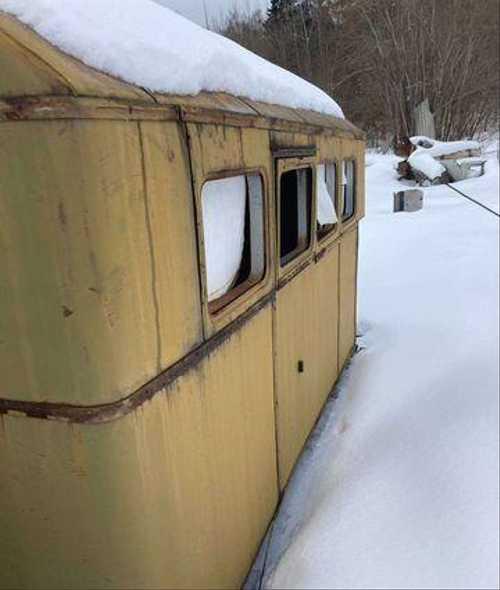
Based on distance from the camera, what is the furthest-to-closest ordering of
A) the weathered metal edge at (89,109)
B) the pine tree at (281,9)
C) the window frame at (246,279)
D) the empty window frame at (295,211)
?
the pine tree at (281,9), the empty window frame at (295,211), the window frame at (246,279), the weathered metal edge at (89,109)

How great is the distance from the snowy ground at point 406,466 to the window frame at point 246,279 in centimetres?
119

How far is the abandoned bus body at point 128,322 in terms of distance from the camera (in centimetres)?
116

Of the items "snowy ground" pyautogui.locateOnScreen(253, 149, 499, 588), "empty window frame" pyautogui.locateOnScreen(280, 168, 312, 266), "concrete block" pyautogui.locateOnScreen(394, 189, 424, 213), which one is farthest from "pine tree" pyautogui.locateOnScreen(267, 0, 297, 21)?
"empty window frame" pyautogui.locateOnScreen(280, 168, 312, 266)

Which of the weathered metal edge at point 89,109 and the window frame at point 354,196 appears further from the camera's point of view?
the window frame at point 354,196

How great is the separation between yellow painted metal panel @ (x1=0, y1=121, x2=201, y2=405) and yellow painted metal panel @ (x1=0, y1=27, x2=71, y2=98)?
0.23ft

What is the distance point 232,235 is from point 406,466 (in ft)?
5.25

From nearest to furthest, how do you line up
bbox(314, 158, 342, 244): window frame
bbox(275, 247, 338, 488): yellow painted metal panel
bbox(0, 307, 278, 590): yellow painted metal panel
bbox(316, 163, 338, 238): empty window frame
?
bbox(0, 307, 278, 590): yellow painted metal panel, bbox(275, 247, 338, 488): yellow painted metal panel, bbox(316, 163, 338, 238): empty window frame, bbox(314, 158, 342, 244): window frame

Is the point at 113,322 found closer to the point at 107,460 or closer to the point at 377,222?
the point at 107,460

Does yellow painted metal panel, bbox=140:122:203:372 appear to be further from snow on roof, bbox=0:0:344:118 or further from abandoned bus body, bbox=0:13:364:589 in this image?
snow on roof, bbox=0:0:344:118

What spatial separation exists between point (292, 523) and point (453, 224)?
26.9 ft

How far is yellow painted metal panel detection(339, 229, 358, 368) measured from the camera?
12.8ft

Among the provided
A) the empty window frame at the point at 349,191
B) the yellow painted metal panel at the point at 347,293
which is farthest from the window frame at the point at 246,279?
the empty window frame at the point at 349,191

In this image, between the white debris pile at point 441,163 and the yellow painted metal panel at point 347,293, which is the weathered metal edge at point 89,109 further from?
the white debris pile at point 441,163

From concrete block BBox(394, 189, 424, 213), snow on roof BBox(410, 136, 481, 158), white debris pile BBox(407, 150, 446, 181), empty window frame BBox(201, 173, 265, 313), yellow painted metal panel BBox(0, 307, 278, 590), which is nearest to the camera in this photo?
yellow painted metal panel BBox(0, 307, 278, 590)
